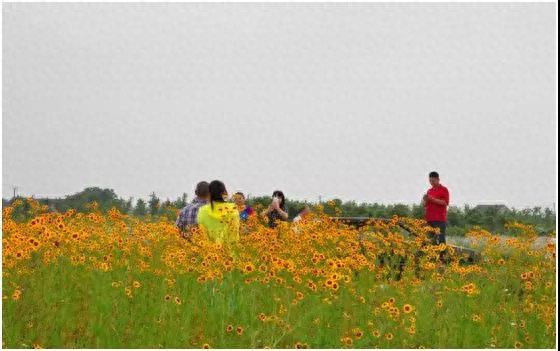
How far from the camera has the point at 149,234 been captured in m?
7.43

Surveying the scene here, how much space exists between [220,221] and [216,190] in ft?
Answer: 1.52

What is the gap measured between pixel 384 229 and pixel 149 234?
3.17 m

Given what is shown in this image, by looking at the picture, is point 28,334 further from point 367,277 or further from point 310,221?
point 310,221

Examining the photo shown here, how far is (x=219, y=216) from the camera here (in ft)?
25.3

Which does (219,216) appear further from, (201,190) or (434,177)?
(434,177)

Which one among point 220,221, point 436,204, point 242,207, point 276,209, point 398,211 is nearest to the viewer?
point 220,221

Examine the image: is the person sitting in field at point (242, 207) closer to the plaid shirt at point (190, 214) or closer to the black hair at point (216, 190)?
the plaid shirt at point (190, 214)

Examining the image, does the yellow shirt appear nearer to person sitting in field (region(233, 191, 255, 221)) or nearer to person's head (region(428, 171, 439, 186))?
person sitting in field (region(233, 191, 255, 221))

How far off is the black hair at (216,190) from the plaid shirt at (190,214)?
2.92 feet

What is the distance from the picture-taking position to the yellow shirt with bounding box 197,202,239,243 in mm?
7332

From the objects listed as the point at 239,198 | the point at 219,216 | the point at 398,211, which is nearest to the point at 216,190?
the point at 219,216

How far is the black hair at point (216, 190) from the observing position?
7.75m

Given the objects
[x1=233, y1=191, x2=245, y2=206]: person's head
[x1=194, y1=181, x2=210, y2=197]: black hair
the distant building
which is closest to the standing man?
[x1=233, y1=191, x2=245, y2=206]: person's head

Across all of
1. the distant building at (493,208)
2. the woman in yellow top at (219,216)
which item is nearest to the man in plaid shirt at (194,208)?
the woman in yellow top at (219,216)
